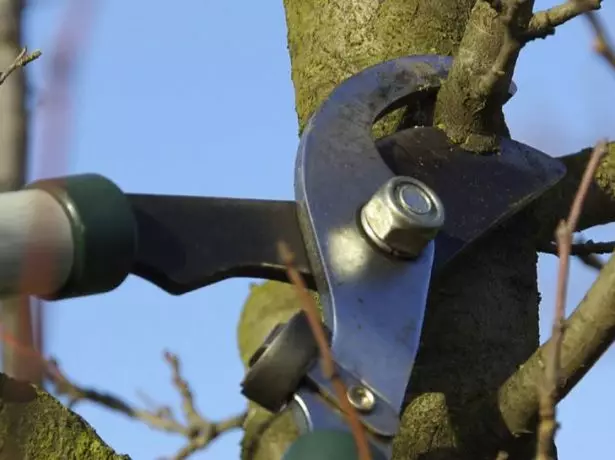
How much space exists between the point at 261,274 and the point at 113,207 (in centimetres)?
17

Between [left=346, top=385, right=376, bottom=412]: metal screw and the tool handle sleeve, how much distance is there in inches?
8.1

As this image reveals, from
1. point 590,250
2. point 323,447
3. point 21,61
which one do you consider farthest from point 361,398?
point 21,61

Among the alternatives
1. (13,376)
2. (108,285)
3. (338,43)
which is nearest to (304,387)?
(108,285)

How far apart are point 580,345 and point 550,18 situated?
1.15 feet

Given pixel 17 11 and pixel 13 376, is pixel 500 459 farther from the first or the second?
pixel 17 11

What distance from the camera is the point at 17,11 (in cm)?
171

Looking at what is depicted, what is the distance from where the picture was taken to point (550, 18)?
1.31 m

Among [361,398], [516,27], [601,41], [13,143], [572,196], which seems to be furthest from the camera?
[13,143]

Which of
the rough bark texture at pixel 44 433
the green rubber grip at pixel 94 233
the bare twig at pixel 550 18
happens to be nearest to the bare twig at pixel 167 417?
the rough bark texture at pixel 44 433

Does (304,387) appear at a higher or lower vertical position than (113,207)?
lower

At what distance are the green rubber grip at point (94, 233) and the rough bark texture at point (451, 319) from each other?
0.19 meters

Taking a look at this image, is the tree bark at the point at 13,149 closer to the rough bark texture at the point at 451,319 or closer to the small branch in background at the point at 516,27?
the rough bark texture at the point at 451,319

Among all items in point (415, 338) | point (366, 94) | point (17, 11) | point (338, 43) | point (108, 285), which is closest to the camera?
point (108, 285)

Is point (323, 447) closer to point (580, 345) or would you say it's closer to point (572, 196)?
point (580, 345)
